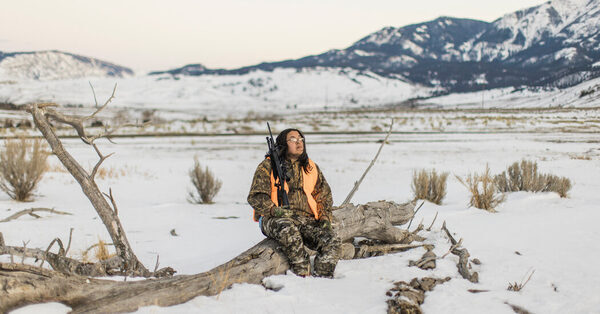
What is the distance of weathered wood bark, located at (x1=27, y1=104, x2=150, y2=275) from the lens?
3.55 metres

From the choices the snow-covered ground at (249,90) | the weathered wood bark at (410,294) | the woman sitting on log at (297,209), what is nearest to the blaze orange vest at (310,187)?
the woman sitting on log at (297,209)

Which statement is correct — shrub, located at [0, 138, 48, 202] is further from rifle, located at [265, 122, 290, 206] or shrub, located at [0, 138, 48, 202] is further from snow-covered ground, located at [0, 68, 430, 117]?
snow-covered ground, located at [0, 68, 430, 117]

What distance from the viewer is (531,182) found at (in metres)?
8.43

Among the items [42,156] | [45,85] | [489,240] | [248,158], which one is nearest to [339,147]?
[248,158]

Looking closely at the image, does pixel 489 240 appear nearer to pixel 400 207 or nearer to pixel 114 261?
pixel 400 207

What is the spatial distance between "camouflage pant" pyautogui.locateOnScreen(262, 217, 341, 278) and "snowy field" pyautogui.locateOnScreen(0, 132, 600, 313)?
13 cm

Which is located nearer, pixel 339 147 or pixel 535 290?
pixel 535 290

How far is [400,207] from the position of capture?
17.8 ft

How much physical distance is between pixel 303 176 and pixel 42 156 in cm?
696

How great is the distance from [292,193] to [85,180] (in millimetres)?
1900

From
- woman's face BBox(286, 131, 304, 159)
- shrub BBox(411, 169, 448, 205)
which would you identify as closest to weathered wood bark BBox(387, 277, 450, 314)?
woman's face BBox(286, 131, 304, 159)

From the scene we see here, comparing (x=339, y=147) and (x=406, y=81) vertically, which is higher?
(x=406, y=81)

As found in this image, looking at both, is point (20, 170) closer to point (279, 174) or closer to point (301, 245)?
point (279, 174)

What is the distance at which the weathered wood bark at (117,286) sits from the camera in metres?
2.70
